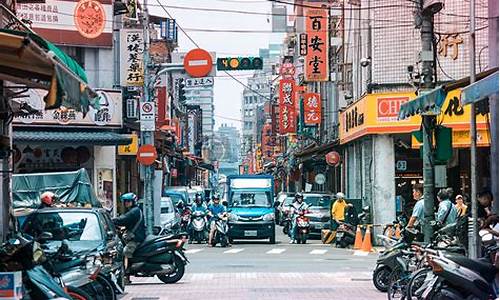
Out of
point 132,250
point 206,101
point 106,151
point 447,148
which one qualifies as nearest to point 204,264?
point 132,250

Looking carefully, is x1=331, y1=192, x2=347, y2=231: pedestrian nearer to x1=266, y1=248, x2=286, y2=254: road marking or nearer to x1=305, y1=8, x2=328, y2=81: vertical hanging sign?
x1=266, y1=248, x2=286, y2=254: road marking

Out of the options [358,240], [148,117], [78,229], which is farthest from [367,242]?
[78,229]

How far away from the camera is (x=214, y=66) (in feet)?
84.6

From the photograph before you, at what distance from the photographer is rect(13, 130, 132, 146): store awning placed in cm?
3072

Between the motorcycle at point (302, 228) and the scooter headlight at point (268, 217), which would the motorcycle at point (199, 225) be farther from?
the motorcycle at point (302, 228)

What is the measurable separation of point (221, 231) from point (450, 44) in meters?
10.4

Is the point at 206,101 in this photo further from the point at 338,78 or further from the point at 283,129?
the point at 338,78

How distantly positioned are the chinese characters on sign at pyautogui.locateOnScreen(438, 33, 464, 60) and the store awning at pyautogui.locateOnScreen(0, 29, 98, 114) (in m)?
19.9

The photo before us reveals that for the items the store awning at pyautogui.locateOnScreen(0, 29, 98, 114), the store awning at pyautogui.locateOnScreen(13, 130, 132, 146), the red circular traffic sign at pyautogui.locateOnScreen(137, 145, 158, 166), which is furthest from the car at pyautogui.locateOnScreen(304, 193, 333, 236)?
the store awning at pyautogui.locateOnScreen(0, 29, 98, 114)

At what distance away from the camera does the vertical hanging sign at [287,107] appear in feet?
192

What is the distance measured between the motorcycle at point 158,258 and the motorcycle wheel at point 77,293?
19.3 ft

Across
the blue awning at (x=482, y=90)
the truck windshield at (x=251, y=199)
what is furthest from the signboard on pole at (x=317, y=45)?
the blue awning at (x=482, y=90)

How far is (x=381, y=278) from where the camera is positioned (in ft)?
53.8

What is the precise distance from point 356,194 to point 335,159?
11.4 ft
